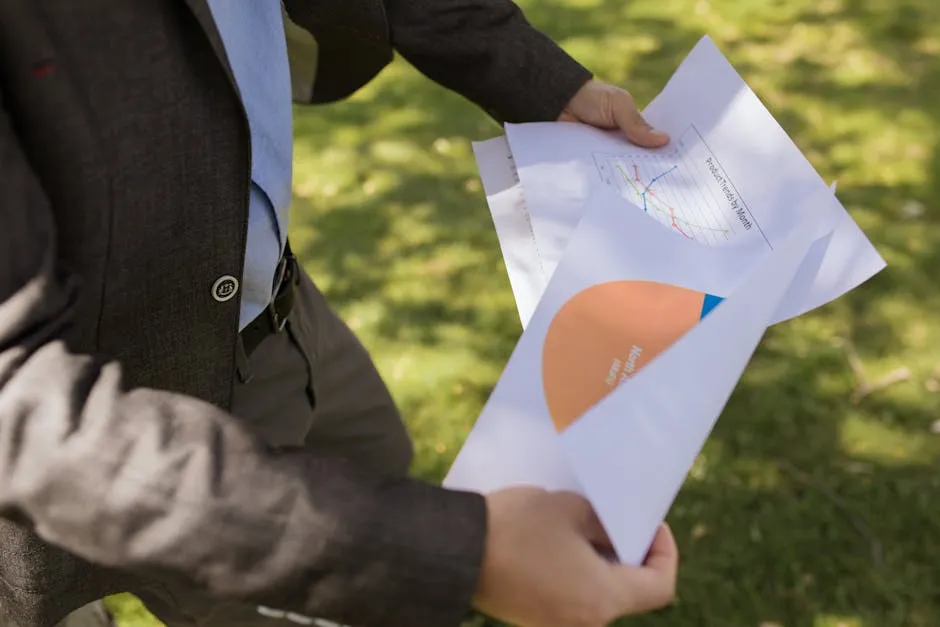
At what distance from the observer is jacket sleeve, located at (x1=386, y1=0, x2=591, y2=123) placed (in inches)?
52.2

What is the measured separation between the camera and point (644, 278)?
101 centimetres

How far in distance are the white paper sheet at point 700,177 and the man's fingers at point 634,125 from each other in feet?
0.04

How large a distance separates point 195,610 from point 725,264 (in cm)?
90

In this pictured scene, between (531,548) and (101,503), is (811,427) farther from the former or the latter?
(101,503)

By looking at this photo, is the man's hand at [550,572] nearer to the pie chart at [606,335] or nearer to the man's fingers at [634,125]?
the pie chart at [606,335]

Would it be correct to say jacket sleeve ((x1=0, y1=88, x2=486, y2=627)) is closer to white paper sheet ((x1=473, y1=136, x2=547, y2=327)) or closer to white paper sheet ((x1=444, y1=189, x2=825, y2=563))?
white paper sheet ((x1=444, y1=189, x2=825, y2=563))

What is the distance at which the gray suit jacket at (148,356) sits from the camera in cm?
70

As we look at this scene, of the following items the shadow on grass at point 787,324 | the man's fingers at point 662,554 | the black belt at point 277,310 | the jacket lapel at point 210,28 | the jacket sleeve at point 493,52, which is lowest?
the shadow on grass at point 787,324

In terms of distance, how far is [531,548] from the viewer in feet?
2.43

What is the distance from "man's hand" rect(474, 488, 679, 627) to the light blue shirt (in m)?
0.49

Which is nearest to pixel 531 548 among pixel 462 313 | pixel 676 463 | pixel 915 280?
pixel 676 463

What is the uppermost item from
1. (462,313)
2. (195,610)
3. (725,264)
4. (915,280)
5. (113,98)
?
(113,98)

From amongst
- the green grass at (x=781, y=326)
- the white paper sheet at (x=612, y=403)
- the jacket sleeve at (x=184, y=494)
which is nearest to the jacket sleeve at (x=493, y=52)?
the white paper sheet at (x=612, y=403)

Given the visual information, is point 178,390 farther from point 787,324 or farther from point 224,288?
point 787,324
